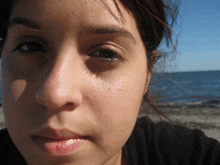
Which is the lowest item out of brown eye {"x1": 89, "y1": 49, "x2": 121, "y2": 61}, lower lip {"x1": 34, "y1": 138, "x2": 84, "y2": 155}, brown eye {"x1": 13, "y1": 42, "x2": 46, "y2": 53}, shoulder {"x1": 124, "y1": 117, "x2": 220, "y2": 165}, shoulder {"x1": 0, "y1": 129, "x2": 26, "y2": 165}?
shoulder {"x1": 124, "y1": 117, "x2": 220, "y2": 165}

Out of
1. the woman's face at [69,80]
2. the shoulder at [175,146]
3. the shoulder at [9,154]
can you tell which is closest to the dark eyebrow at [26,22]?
the woman's face at [69,80]

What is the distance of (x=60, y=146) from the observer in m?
0.76

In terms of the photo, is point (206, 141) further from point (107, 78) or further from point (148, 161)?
point (107, 78)

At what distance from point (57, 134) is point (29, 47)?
0.48 m

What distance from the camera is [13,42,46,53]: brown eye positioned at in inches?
33.7

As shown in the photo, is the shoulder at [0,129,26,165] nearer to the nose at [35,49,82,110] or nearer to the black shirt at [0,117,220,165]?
the black shirt at [0,117,220,165]

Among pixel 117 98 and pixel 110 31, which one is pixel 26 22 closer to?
pixel 110 31

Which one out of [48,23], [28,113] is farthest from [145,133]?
[48,23]

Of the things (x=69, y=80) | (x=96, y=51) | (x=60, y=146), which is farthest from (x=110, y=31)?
(x=60, y=146)

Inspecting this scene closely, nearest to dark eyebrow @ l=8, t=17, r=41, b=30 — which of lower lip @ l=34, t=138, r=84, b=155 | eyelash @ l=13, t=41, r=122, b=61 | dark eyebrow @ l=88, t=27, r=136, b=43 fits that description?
eyelash @ l=13, t=41, r=122, b=61

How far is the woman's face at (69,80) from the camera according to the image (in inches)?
27.4

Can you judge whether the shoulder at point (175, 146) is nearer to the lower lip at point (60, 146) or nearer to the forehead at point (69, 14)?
the lower lip at point (60, 146)

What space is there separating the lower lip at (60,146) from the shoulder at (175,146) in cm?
89

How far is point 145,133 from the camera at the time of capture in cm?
170
